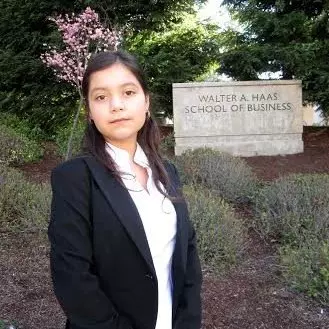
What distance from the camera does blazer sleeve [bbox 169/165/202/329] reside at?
5.48 feet

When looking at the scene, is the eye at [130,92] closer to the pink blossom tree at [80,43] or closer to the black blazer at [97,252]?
the black blazer at [97,252]

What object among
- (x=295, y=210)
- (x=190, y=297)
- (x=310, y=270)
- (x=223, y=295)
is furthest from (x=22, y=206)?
(x=190, y=297)

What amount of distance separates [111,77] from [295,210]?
3523 millimetres

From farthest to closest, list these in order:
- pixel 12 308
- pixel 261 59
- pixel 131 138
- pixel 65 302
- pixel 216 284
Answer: pixel 261 59, pixel 216 284, pixel 12 308, pixel 131 138, pixel 65 302

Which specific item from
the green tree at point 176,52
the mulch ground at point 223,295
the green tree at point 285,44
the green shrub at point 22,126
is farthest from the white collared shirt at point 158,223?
the green shrub at point 22,126

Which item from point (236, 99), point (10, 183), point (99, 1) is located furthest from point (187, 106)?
point (10, 183)

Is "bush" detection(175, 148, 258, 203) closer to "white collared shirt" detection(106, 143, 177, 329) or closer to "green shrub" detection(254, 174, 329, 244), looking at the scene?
"green shrub" detection(254, 174, 329, 244)

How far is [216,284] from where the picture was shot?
371 centimetres

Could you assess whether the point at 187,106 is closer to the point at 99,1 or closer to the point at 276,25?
the point at 276,25

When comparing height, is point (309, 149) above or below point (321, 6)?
below

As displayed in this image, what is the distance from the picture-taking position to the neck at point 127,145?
5.20ft

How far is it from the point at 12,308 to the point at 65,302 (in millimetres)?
2170

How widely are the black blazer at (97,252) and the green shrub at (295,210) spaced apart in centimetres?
312

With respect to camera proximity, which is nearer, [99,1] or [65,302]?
[65,302]
